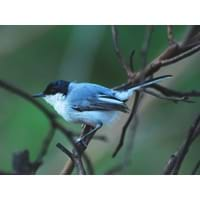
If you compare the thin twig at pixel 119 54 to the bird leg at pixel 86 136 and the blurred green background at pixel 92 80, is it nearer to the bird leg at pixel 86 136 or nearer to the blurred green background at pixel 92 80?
the blurred green background at pixel 92 80

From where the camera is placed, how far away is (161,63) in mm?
1359

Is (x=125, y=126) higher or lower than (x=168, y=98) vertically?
lower

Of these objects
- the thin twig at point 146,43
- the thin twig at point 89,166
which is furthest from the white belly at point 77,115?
the thin twig at point 146,43

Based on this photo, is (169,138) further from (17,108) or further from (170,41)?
(17,108)

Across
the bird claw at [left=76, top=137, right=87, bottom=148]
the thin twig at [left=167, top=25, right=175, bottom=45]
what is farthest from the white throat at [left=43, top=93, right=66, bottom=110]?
the thin twig at [left=167, top=25, right=175, bottom=45]

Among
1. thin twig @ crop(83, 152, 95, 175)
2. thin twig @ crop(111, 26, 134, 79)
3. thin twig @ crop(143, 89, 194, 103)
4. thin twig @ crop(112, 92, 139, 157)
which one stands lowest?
thin twig @ crop(83, 152, 95, 175)

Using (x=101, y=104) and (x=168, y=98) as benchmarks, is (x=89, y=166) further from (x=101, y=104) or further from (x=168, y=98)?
(x=168, y=98)

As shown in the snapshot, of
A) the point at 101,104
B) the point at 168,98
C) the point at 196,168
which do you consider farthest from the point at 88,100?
the point at 196,168

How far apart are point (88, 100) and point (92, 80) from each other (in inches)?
3.0

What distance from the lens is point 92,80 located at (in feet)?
4.73

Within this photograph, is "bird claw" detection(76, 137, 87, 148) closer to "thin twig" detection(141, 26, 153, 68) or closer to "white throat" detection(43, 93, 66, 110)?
"white throat" detection(43, 93, 66, 110)

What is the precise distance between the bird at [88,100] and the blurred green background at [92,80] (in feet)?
0.09

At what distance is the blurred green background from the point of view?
1.41m

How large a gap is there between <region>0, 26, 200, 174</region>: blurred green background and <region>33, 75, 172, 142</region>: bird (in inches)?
1.1
